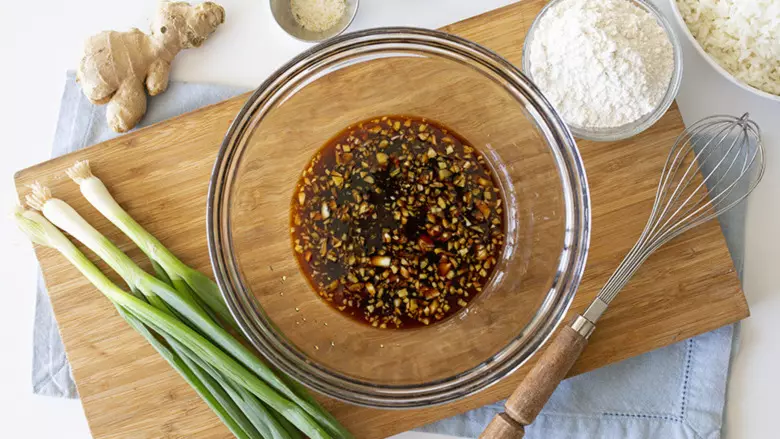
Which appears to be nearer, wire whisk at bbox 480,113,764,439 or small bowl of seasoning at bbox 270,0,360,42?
wire whisk at bbox 480,113,764,439

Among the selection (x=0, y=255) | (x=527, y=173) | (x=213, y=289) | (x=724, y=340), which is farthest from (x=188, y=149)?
(x=724, y=340)

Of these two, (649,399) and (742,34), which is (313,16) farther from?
(649,399)

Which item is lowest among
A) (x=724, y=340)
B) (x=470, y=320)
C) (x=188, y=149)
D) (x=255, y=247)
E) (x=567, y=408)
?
(x=567, y=408)

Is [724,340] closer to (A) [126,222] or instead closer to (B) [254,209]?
(B) [254,209]

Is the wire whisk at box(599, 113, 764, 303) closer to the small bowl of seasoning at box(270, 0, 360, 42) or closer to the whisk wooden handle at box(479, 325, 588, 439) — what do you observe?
the whisk wooden handle at box(479, 325, 588, 439)

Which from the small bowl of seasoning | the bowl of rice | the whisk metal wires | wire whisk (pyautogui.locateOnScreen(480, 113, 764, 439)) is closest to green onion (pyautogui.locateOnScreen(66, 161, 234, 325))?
the small bowl of seasoning

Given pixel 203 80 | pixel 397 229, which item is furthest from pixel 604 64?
pixel 203 80
